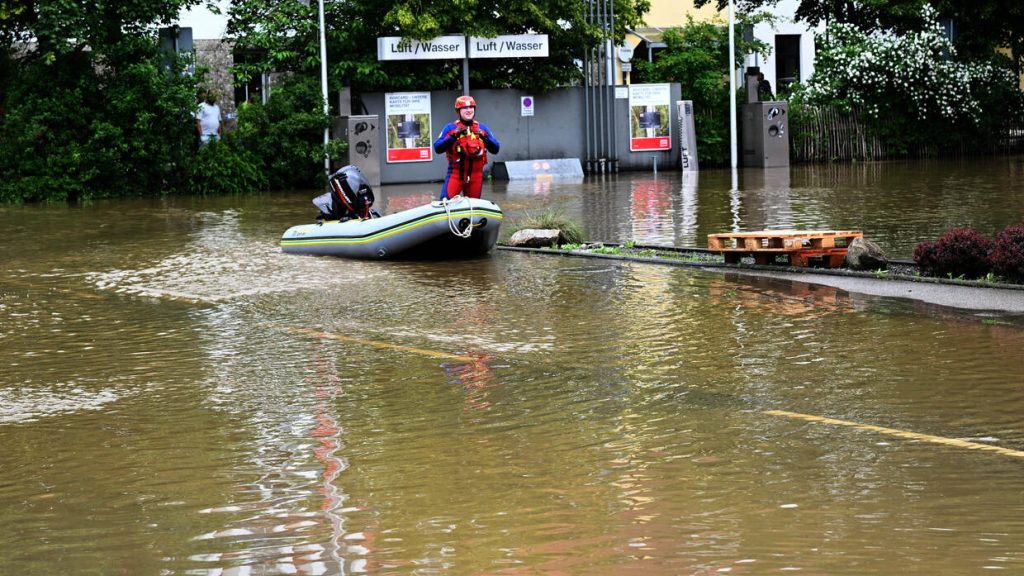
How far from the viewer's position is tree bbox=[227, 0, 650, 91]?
3416cm

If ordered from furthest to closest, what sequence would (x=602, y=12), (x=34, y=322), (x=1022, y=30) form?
1. (x=1022, y=30)
2. (x=602, y=12)
3. (x=34, y=322)

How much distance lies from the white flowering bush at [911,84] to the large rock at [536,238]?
22695 mm

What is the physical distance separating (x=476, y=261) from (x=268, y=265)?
2441mm

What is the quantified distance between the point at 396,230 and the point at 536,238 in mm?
1944

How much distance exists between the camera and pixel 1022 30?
129 ft

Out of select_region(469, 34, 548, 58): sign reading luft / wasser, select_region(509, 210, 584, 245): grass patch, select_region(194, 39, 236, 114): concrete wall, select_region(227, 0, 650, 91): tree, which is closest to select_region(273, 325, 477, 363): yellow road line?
select_region(509, 210, 584, 245): grass patch

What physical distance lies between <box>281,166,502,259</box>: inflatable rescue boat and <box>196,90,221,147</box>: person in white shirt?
15.6 metres

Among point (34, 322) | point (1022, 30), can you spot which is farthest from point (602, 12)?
point (34, 322)

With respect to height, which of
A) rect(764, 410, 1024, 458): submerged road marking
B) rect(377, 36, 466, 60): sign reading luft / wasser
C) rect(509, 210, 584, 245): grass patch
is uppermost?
rect(377, 36, 466, 60): sign reading luft / wasser

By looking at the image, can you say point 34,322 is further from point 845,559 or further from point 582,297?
point 845,559

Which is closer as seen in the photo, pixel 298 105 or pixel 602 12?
pixel 298 105

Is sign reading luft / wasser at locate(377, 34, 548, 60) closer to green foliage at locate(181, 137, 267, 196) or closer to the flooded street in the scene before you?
green foliage at locate(181, 137, 267, 196)

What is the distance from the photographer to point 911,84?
38.6 meters

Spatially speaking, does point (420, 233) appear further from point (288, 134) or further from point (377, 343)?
point (288, 134)
